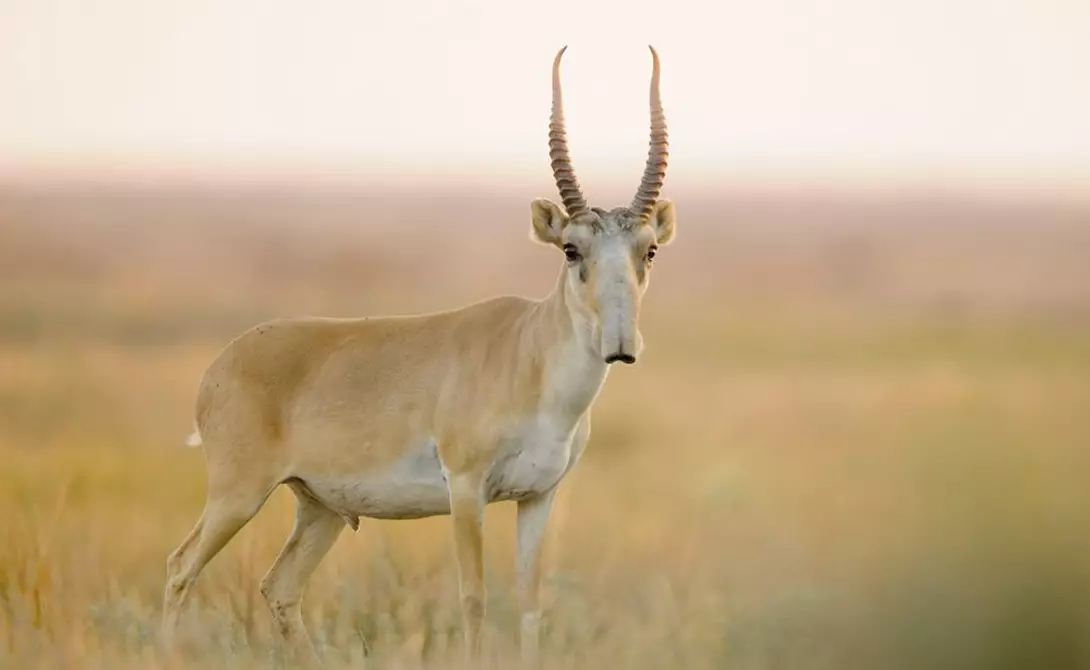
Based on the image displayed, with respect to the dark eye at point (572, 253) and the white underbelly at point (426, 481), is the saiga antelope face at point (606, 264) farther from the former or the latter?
the white underbelly at point (426, 481)

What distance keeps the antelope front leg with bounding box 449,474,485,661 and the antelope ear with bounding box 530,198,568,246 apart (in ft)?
5.29

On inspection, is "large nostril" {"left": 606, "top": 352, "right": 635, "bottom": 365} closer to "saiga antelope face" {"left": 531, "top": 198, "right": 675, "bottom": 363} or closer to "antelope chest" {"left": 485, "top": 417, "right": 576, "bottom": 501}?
"saiga antelope face" {"left": 531, "top": 198, "right": 675, "bottom": 363}

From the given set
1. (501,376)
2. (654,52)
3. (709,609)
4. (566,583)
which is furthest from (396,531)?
(654,52)

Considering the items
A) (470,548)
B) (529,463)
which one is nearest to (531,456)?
(529,463)

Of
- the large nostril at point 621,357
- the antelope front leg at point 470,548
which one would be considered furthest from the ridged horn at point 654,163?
the antelope front leg at point 470,548

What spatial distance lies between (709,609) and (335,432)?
314 cm

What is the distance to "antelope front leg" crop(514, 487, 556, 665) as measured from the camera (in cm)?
1233

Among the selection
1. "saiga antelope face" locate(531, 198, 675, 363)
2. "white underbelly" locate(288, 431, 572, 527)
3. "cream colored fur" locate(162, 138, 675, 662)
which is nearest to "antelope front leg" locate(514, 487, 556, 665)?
"cream colored fur" locate(162, 138, 675, 662)

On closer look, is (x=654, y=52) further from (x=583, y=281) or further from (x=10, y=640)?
(x=10, y=640)

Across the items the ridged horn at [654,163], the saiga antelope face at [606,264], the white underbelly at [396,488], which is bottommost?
the white underbelly at [396,488]

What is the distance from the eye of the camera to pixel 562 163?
460 inches

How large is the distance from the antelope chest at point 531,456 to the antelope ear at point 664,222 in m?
1.39

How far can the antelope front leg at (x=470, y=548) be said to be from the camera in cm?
1176

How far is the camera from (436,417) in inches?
479
